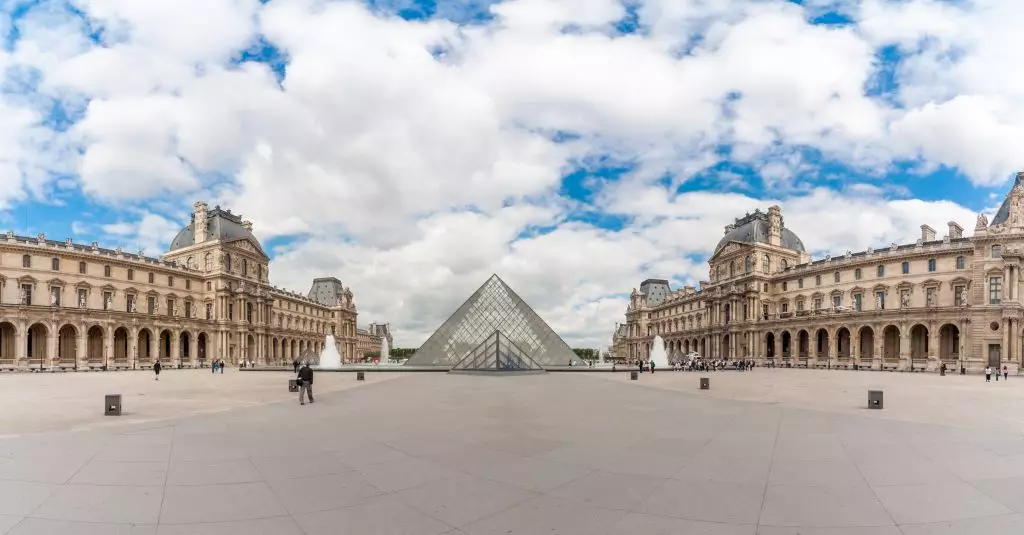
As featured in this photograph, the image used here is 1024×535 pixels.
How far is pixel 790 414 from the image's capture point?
1323 cm

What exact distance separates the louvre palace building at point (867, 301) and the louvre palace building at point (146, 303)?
55755 mm

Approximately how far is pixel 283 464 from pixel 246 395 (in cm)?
1300

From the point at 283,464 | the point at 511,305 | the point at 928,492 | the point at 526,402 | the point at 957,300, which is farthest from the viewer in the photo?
the point at 957,300

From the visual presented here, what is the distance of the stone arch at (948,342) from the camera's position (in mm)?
49781

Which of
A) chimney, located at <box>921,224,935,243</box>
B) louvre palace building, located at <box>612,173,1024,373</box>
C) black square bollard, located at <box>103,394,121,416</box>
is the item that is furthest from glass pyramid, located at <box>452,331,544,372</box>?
chimney, located at <box>921,224,935,243</box>

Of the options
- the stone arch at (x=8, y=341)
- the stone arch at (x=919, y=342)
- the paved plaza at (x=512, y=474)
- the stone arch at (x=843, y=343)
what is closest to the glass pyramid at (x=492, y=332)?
the paved plaza at (x=512, y=474)

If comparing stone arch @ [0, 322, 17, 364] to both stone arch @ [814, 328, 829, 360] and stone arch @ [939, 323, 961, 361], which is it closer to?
stone arch @ [814, 328, 829, 360]

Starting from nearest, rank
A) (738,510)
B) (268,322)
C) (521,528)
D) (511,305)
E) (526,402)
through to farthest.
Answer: (521,528) → (738,510) → (526,402) → (511,305) → (268,322)

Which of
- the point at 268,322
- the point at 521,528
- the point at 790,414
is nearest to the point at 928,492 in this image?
the point at 521,528

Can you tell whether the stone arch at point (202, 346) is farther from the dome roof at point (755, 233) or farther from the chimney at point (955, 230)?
the chimney at point (955, 230)

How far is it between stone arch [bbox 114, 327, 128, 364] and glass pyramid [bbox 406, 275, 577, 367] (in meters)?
34.7

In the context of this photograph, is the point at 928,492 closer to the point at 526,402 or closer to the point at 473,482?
the point at 473,482

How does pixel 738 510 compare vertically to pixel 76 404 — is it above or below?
above

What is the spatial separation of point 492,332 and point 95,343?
42.5 metres
